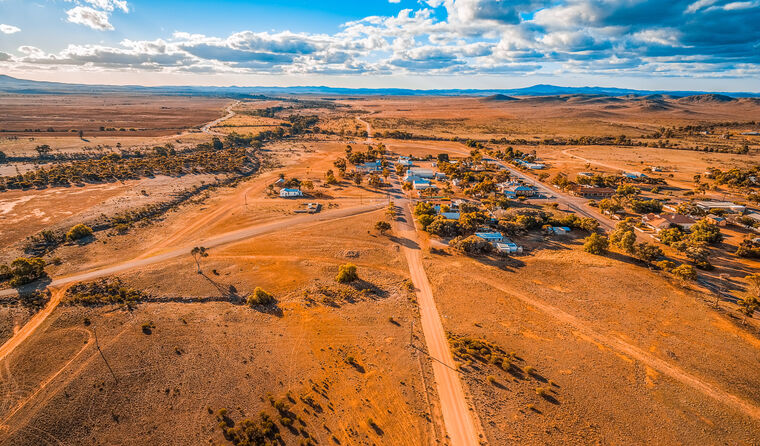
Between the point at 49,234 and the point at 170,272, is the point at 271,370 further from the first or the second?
the point at 49,234

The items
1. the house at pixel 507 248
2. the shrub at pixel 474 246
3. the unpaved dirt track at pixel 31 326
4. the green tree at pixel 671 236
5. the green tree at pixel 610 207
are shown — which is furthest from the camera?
the green tree at pixel 610 207

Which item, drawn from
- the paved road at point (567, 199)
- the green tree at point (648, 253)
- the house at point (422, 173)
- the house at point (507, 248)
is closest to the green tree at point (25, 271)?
the house at point (507, 248)

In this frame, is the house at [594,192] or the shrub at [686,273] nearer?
the shrub at [686,273]

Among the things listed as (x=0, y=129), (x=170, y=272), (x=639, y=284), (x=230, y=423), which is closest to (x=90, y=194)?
(x=170, y=272)

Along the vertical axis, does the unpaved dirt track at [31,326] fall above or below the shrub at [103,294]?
below

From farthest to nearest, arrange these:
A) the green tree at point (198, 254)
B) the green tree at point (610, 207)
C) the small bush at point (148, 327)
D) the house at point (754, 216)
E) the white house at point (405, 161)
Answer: the white house at point (405, 161)
the green tree at point (610, 207)
the house at point (754, 216)
the green tree at point (198, 254)
the small bush at point (148, 327)

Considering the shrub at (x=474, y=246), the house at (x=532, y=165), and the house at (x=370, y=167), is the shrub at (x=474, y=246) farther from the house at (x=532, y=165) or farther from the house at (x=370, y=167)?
the house at (x=532, y=165)

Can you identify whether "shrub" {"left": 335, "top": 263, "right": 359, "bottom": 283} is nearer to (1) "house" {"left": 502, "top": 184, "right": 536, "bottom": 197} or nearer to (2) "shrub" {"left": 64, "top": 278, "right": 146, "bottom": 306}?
(2) "shrub" {"left": 64, "top": 278, "right": 146, "bottom": 306}
